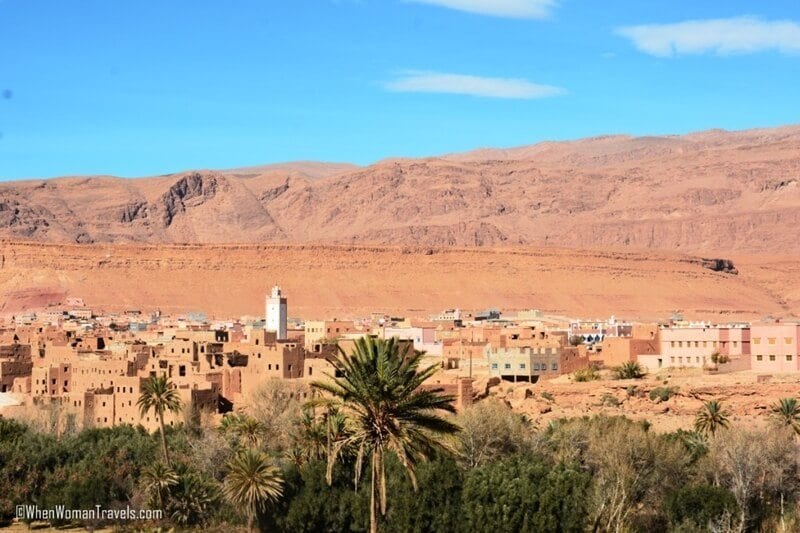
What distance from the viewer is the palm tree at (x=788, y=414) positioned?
125 ft

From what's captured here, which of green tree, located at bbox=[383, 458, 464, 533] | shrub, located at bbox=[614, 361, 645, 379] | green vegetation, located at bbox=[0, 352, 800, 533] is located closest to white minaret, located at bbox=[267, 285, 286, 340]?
shrub, located at bbox=[614, 361, 645, 379]

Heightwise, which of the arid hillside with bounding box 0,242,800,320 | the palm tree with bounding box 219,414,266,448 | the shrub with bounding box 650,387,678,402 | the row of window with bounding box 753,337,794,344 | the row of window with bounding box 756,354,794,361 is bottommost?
the palm tree with bounding box 219,414,266,448

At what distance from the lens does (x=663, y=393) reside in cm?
4491

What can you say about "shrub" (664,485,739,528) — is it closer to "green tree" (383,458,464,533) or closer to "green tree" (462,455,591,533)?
"green tree" (462,455,591,533)

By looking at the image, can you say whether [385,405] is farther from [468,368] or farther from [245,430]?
[468,368]

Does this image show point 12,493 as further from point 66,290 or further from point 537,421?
point 66,290

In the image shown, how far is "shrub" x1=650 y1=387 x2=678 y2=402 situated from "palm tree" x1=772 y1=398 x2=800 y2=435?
562 centimetres

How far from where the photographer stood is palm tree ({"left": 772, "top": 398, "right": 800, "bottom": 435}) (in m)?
38.2

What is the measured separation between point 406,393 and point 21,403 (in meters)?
36.4

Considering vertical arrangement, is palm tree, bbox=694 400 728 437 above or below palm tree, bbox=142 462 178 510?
above

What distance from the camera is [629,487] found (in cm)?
3509

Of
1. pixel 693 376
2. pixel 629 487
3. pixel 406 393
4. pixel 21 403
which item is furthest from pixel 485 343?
pixel 406 393

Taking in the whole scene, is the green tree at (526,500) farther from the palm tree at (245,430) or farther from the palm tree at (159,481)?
the palm tree at (245,430)

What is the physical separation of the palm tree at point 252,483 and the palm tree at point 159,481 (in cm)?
258
